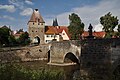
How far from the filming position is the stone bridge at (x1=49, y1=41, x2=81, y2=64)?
28234 millimetres

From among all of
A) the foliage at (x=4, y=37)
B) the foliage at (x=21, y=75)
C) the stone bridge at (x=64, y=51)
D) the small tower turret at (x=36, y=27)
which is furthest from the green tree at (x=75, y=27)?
the foliage at (x=21, y=75)

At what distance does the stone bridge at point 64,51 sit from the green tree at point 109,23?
39.0 ft

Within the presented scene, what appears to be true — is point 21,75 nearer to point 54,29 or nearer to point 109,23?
point 109,23

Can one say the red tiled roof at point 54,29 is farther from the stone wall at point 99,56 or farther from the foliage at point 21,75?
the foliage at point 21,75

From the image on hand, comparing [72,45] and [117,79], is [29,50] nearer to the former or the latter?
[72,45]

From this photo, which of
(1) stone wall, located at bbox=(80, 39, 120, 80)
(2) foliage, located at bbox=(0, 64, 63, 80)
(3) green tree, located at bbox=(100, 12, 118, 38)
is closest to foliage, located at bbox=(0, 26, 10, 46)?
(3) green tree, located at bbox=(100, 12, 118, 38)

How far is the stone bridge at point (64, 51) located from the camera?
2823cm

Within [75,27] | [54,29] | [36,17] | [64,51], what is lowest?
[64,51]

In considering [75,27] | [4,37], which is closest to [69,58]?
[75,27]

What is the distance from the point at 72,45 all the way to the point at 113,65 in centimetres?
816

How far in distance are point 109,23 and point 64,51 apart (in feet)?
46.9

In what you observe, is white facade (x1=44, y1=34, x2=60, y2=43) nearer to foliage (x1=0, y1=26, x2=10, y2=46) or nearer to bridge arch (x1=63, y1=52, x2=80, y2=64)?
foliage (x1=0, y1=26, x2=10, y2=46)

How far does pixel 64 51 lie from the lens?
105 feet

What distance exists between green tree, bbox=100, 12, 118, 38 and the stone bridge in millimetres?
11880
